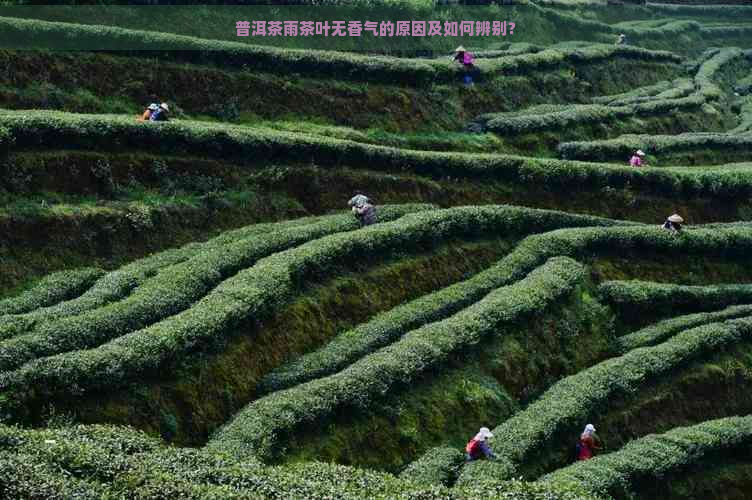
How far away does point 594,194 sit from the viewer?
45438 mm

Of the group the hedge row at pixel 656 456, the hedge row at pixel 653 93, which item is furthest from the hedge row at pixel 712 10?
the hedge row at pixel 656 456

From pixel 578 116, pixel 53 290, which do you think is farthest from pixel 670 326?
pixel 53 290

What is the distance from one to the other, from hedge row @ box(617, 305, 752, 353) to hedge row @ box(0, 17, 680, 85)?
20418 mm

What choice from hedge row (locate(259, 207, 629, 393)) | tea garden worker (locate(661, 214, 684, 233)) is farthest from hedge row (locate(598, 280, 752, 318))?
hedge row (locate(259, 207, 629, 393))

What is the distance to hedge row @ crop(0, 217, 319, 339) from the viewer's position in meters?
25.0

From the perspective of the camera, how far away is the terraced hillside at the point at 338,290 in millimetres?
23109

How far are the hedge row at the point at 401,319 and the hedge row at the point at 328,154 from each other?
456 centimetres

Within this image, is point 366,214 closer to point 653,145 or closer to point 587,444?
point 587,444

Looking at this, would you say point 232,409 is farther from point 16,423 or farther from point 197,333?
point 16,423

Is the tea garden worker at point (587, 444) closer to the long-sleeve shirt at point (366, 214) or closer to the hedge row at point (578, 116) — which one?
the long-sleeve shirt at point (366, 214)

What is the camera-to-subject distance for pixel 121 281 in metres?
28.4

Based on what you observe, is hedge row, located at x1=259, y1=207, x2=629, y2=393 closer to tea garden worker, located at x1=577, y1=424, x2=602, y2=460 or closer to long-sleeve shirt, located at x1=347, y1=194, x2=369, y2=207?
long-sleeve shirt, located at x1=347, y1=194, x2=369, y2=207

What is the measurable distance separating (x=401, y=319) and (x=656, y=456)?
28.1 ft

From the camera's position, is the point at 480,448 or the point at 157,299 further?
the point at 157,299
